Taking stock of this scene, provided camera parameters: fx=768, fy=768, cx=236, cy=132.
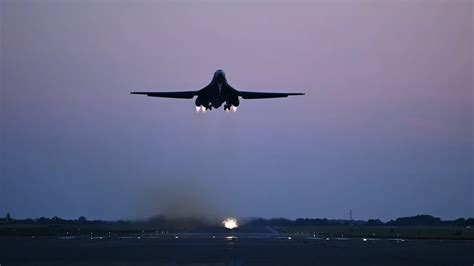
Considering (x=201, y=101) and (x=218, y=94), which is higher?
(x=218, y=94)

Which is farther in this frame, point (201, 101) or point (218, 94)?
point (201, 101)

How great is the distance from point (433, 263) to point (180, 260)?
15957 millimetres

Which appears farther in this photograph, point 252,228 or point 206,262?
point 252,228

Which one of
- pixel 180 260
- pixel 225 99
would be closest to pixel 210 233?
pixel 225 99

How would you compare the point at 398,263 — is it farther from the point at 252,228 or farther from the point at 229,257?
the point at 252,228

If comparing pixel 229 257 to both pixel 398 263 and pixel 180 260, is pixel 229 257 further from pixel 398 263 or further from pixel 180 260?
pixel 398 263

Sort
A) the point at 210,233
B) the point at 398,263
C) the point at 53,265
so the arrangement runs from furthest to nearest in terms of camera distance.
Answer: the point at 210,233, the point at 398,263, the point at 53,265

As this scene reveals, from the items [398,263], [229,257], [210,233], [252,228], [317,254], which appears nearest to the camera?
[398,263]

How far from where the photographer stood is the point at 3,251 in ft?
194

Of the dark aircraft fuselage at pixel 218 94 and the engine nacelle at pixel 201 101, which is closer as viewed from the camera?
the dark aircraft fuselage at pixel 218 94

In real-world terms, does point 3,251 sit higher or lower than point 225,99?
lower

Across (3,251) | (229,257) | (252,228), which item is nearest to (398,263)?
(229,257)

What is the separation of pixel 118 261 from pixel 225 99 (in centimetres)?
2346

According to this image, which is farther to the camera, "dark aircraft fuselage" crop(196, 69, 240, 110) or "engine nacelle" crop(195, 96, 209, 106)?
"engine nacelle" crop(195, 96, 209, 106)
